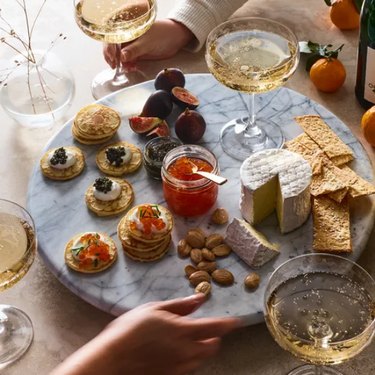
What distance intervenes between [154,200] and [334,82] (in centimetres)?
69

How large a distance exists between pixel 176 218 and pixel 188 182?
10cm

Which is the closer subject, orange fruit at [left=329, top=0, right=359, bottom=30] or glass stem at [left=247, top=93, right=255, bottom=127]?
glass stem at [left=247, top=93, right=255, bottom=127]

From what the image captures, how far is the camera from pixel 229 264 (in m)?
1.90

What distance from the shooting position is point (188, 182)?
199 cm

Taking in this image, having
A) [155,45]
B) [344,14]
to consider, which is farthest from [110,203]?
[344,14]

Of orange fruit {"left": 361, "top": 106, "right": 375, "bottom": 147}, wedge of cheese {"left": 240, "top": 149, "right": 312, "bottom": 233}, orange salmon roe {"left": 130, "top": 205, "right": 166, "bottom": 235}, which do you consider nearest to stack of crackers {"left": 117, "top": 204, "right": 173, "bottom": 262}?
orange salmon roe {"left": 130, "top": 205, "right": 166, "bottom": 235}

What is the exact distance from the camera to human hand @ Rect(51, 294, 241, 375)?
155cm

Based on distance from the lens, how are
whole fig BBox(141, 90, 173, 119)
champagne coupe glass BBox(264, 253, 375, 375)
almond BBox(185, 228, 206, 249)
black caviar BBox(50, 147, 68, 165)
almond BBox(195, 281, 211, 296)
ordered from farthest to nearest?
whole fig BBox(141, 90, 173, 119), black caviar BBox(50, 147, 68, 165), almond BBox(185, 228, 206, 249), almond BBox(195, 281, 211, 296), champagne coupe glass BBox(264, 253, 375, 375)

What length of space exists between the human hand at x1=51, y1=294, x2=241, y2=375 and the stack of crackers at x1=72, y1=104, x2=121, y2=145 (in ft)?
2.44

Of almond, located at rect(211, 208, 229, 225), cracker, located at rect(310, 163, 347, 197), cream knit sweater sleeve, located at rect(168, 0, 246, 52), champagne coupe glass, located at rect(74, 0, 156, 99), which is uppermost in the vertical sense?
champagne coupe glass, located at rect(74, 0, 156, 99)

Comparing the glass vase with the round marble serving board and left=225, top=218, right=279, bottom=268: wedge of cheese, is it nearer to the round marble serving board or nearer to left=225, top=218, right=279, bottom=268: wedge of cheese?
the round marble serving board

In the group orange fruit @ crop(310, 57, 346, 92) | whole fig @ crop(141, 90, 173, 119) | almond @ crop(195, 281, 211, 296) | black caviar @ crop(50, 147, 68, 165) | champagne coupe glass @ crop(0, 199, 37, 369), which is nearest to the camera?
champagne coupe glass @ crop(0, 199, 37, 369)

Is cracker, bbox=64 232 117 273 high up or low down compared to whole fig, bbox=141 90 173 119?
down

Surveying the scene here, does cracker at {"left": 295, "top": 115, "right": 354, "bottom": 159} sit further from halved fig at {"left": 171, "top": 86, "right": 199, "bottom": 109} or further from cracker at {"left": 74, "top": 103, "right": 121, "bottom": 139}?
cracker at {"left": 74, "top": 103, "right": 121, "bottom": 139}
